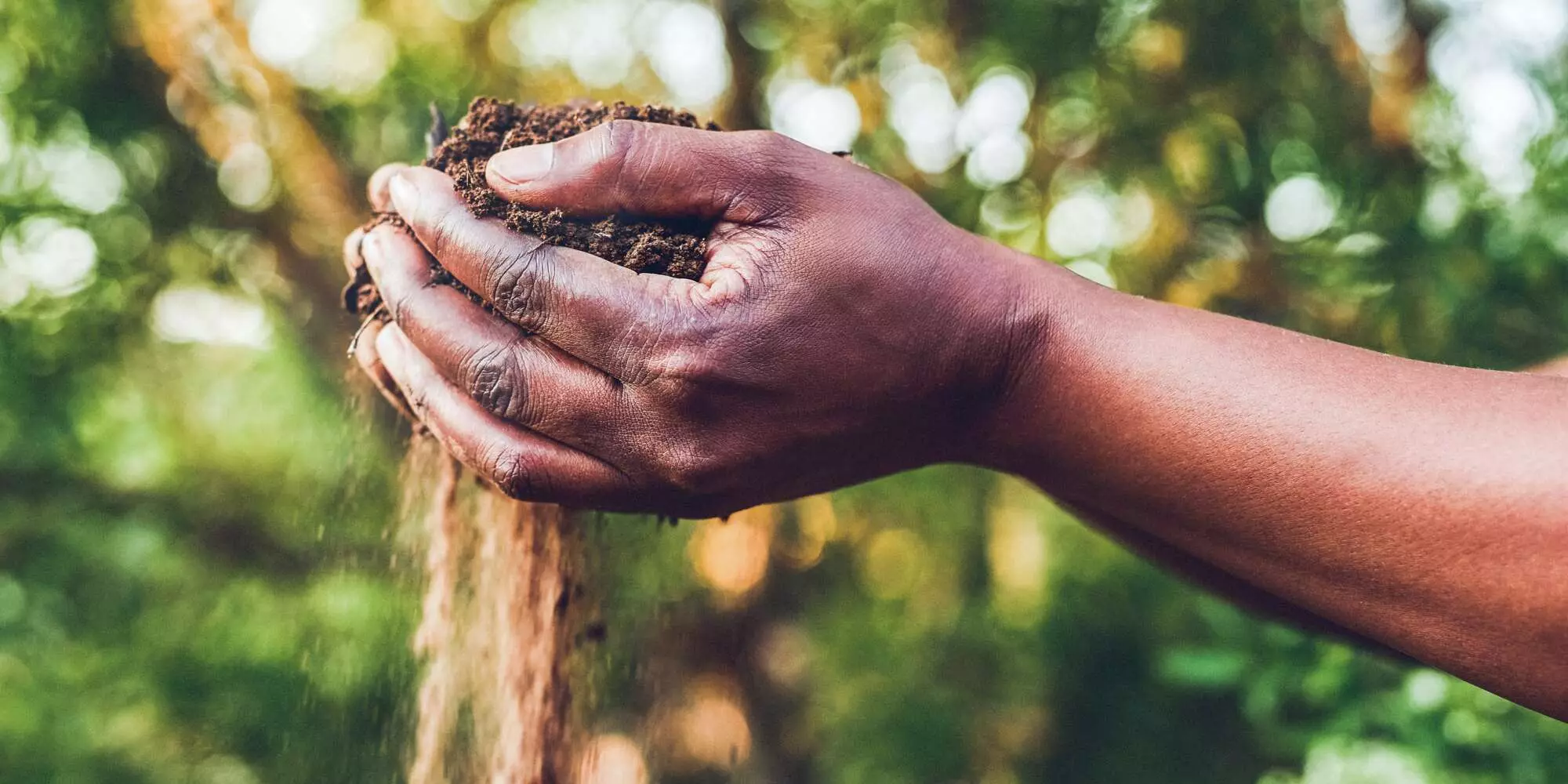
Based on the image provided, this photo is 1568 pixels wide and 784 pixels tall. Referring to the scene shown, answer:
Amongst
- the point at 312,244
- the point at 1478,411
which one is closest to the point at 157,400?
the point at 312,244

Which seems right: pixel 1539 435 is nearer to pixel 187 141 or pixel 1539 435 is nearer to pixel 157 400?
pixel 187 141

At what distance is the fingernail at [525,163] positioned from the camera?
4.14 feet

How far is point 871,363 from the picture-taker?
125cm

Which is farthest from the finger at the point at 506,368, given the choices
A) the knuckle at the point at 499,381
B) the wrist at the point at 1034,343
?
the wrist at the point at 1034,343

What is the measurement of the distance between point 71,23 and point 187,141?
0.59 meters

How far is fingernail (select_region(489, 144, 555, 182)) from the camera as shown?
1261 millimetres

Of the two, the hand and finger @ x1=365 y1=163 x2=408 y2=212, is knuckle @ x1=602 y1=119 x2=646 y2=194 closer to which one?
the hand

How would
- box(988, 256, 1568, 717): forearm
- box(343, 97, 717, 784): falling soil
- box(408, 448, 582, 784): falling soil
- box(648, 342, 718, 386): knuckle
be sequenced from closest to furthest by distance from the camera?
box(988, 256, 1568, 717): forearm < box(648, 342, 718, 386): knuckle < box(343, 97, 717, 784): falling soil < box(408, 448, 582, 784): falling soil

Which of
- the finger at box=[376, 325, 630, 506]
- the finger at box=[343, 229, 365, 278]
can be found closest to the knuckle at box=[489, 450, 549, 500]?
the finger at box=[376, 325, 630, 506]

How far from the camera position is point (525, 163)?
50.1 inches

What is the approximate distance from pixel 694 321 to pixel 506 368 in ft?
0.89

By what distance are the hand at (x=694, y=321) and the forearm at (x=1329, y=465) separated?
0.12 m

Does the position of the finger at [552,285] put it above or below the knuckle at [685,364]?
above

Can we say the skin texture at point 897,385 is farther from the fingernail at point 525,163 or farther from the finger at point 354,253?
the finger at point 354,253
